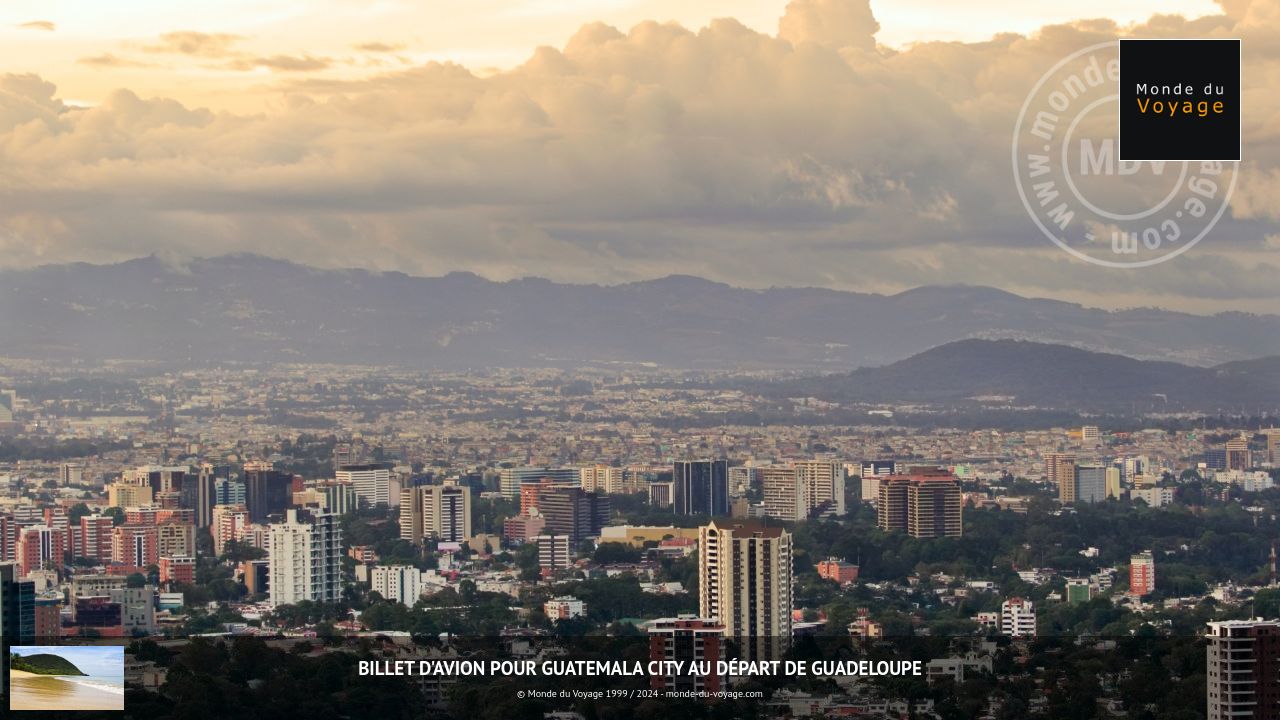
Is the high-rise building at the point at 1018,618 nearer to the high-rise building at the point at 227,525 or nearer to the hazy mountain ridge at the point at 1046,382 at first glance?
the high-rise building at the point at 227,525

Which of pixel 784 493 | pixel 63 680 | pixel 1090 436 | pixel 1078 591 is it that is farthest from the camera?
pixel 1090 436

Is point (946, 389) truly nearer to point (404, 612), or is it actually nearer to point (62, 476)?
point (62, 476)

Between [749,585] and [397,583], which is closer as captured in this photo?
[749,585]

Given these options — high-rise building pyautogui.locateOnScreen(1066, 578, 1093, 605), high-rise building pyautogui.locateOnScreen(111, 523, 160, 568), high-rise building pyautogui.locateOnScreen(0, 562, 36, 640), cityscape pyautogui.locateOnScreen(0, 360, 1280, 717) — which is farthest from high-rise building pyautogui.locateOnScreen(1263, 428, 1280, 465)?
high-rise building pyautogui.locateOnScreen(0, 562, 36, 640)

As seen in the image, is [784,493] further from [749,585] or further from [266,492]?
[749,585]

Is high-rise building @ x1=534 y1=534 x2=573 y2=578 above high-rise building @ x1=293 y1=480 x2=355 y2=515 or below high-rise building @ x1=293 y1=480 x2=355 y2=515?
below

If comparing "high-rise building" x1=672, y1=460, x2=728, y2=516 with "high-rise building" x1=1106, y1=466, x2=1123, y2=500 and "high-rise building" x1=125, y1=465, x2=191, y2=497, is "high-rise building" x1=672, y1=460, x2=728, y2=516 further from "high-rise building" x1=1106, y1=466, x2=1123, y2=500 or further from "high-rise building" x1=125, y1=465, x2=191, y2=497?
"high-rise building" x1=125, y1=465, x2=191, y2=497

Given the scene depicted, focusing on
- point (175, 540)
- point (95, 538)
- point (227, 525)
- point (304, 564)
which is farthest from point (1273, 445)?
point (304, 564)

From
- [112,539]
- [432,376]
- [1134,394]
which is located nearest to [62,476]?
[112,539]
